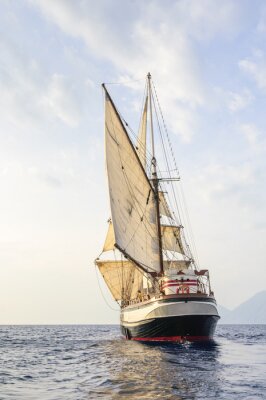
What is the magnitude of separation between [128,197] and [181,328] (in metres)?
14.2

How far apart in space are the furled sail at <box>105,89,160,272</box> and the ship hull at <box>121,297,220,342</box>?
6757 mm

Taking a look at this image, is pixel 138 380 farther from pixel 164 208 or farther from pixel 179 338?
pixel 164 208

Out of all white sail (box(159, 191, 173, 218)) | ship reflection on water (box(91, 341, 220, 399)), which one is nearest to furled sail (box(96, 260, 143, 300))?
white sail (box(159, 191, 173, 218))

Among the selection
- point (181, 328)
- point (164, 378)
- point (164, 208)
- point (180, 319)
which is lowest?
point (164, 378)

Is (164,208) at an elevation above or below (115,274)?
above

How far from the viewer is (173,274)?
3691cm

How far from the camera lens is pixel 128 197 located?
42.3 metres

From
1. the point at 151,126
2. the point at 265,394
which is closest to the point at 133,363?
the point at 265,394

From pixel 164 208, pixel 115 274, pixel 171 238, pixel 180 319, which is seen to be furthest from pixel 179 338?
pixel 115 274

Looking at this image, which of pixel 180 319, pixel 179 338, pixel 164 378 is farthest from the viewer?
pixel 179 338

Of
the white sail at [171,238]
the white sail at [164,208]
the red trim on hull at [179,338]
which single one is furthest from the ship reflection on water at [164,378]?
the white sail at [171,238]

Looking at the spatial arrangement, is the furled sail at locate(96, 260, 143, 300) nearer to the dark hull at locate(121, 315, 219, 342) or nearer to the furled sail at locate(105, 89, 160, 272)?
the furled sail at locate(105, 89, 160, 272)

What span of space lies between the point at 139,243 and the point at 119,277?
2547 cm

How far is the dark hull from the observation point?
112 ft
